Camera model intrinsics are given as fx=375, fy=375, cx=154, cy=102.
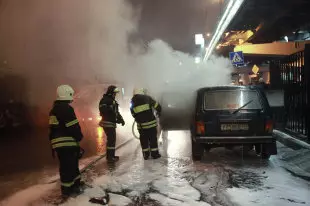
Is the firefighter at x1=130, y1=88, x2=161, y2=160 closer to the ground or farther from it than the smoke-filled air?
closer to the ground

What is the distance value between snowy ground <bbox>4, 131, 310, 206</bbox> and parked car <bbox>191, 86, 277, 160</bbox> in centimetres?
44

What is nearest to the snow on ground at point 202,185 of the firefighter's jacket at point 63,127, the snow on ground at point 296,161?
the snow on ground at point 296,161

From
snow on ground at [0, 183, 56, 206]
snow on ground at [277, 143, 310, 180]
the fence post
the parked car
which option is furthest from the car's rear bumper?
snow on ground at [0, 183, 56, 206]

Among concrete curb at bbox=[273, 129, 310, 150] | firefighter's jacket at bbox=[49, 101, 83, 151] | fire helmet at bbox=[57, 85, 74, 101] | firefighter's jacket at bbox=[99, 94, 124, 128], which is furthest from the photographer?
concrete curb at bbox=[273, 129, 310, 150]

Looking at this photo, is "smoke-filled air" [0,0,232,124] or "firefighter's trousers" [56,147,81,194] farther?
"smoke-filled air" [0,0,232,124]

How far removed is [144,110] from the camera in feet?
25.8

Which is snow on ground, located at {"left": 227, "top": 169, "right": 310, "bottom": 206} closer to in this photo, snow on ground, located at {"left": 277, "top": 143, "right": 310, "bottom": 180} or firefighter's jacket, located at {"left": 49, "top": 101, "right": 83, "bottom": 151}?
snow on ground, located at {"left": 277, "top": 143, "right": 310, "bottom": 180}

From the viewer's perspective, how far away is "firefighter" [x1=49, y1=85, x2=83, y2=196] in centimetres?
532

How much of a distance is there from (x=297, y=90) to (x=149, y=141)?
3970mm

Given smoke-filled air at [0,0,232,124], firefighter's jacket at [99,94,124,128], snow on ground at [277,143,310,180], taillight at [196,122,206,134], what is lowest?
snow on ground at [277,143,310,180]

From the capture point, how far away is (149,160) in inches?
309

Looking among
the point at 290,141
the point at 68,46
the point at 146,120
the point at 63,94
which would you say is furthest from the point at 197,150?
the point at 68,46

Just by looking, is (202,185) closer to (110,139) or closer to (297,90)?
(110,139)

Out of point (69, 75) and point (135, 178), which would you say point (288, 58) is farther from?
point (69, 75)
